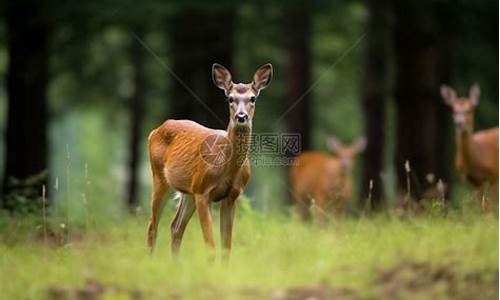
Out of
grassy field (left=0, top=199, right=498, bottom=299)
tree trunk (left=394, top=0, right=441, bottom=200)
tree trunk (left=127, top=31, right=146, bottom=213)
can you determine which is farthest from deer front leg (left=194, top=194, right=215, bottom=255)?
tree trunk (left=127, top=31, right=146, bottom=213)

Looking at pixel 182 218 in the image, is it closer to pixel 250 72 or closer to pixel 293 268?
pixel 293 268

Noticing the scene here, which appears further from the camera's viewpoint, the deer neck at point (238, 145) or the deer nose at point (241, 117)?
the deer neck at point (238, 145)

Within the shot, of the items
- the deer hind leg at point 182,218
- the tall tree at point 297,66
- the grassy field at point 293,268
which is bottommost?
the grassy field at point 293,268

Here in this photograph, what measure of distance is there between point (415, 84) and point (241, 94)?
638 cm

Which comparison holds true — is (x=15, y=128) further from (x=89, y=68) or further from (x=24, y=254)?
(x=24, y=254)

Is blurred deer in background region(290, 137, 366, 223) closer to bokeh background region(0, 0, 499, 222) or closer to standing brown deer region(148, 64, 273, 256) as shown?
bokeh background region(0, 0, 499, 222)

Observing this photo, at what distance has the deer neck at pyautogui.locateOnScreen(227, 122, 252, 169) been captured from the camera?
25.3ft

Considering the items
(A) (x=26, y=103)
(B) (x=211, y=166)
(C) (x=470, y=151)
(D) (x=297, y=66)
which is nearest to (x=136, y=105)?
(D) (x=297, y=66)

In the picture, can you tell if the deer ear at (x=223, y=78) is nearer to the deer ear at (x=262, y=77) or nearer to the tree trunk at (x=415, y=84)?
the deer ear at (x=262, y=77)

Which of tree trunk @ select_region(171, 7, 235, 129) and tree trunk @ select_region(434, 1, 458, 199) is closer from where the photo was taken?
tree trunk @ select_region(171, 7, 235, 129)

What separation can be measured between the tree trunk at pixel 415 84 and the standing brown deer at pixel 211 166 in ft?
17.4

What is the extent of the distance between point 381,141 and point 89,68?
4738 mm

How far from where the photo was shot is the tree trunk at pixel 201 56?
15.2 metres

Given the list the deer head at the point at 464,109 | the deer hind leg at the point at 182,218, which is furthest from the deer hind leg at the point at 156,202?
the deer head at the point at 464,109
